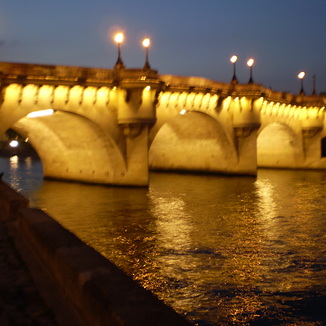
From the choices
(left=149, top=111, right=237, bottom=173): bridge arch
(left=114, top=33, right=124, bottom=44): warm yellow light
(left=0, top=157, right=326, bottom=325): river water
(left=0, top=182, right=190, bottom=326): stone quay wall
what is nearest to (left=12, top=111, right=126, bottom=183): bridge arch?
(left=0, top=157, right=326, bottom=325): river water

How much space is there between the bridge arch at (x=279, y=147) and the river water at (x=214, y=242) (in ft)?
59.6

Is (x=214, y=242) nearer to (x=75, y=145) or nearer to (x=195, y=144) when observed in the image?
(x=75, y=145)

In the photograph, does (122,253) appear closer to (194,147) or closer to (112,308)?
(112,308)

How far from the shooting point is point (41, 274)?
20.5 ft

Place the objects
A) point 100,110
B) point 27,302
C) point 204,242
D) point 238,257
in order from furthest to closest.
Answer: point 100,110 → point 204,242 → point 238,257 → point 27,302

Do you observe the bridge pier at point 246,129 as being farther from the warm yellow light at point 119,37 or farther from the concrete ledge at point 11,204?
the concrete ledge at point 11,204

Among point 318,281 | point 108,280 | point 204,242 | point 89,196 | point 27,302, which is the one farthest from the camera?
point 89,196

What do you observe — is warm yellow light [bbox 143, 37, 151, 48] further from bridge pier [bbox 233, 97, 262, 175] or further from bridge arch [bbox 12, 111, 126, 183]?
bridge pier [bbox 233, 97, 262, 175]

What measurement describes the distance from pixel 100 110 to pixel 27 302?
21413 mm

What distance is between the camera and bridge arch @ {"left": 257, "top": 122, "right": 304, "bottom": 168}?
46.2 meters

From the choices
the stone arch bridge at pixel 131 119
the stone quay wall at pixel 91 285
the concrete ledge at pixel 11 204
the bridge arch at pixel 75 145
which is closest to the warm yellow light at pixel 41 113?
the stone arch bridge at pixel 131 119

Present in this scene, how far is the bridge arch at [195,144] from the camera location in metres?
35.8

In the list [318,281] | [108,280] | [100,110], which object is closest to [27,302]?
[108,280]

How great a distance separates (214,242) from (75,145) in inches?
654
